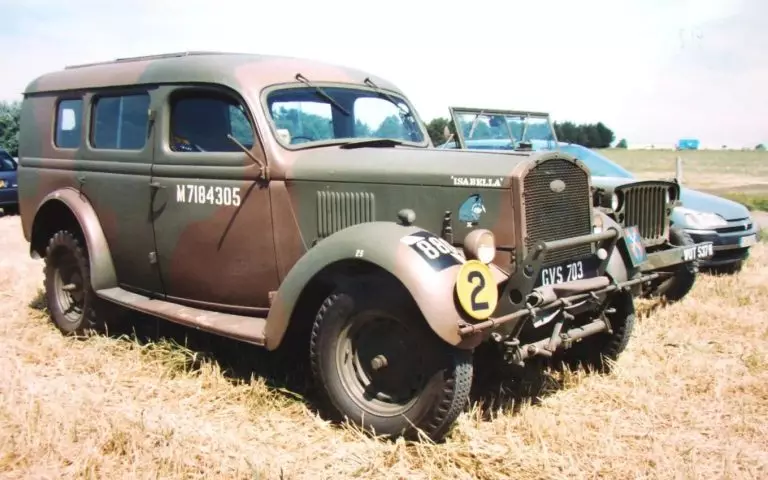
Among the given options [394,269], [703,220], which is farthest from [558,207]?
[703,220]

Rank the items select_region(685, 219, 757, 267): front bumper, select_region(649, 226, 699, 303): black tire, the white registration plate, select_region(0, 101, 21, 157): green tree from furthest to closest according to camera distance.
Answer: select_region(0, 101, 21, 157): green tree < select_region(685, 219, 757, 267): front bumper < select_region(649, 226, 699, 303): black tire < the white registration plate

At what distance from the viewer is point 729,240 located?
698 centimetres

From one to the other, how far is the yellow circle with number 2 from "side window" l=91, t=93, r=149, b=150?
2.55 metres

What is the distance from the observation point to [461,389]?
330 cm

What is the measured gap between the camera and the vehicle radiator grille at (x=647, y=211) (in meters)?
5.49

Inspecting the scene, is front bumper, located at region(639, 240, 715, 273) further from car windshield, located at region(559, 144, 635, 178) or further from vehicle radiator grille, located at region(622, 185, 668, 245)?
car windshield, located at region(559, 144, 635, 178)

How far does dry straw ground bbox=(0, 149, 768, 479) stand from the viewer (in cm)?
312

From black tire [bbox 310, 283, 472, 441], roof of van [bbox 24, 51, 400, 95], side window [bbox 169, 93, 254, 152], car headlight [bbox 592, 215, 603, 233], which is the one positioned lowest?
black tire [bbox 310, 283, 472, 441]

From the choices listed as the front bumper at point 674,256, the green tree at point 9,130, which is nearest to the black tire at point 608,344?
the front bumper at point 674,256

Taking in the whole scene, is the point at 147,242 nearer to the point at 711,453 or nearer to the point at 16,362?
the point at 16,362

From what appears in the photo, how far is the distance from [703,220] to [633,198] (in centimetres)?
198

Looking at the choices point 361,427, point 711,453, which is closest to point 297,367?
point 361,427

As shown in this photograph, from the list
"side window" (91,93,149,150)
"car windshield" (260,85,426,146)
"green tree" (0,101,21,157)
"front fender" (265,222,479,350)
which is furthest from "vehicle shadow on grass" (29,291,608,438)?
"green tree" (0,101,21,157)

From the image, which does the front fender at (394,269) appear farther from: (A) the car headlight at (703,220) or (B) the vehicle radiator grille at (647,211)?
(A) the car headlight at (703,220)
